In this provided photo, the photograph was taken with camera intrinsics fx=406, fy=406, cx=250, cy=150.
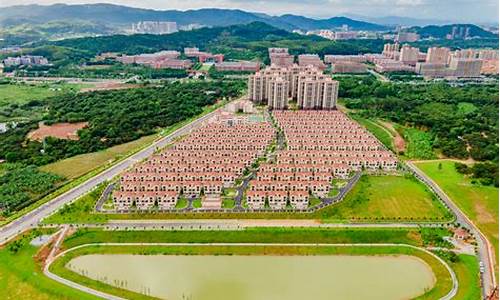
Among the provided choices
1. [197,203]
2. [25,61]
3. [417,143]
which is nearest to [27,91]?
[25,61]

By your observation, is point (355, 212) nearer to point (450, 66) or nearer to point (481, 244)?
point (481, 244)

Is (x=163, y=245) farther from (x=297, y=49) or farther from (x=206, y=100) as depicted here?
(x=297, y=49)

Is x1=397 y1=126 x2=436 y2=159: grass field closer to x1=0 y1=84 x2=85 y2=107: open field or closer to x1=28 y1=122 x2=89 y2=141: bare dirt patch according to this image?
x1=28 y1=122 x2=89 y2=141: bare dirt patch

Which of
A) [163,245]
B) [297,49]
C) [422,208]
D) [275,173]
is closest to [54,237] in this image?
[163,245]

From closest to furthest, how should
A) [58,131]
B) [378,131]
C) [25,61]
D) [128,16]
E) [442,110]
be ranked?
[58,131], [378,131], [442,110], [25,61], [128,16]

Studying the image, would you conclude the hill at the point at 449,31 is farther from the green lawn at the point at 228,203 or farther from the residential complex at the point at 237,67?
the green lawn at the point at 228,203

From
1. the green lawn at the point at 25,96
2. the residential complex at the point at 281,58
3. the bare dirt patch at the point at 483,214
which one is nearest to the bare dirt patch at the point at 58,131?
the green lawn at the point at 25,96
